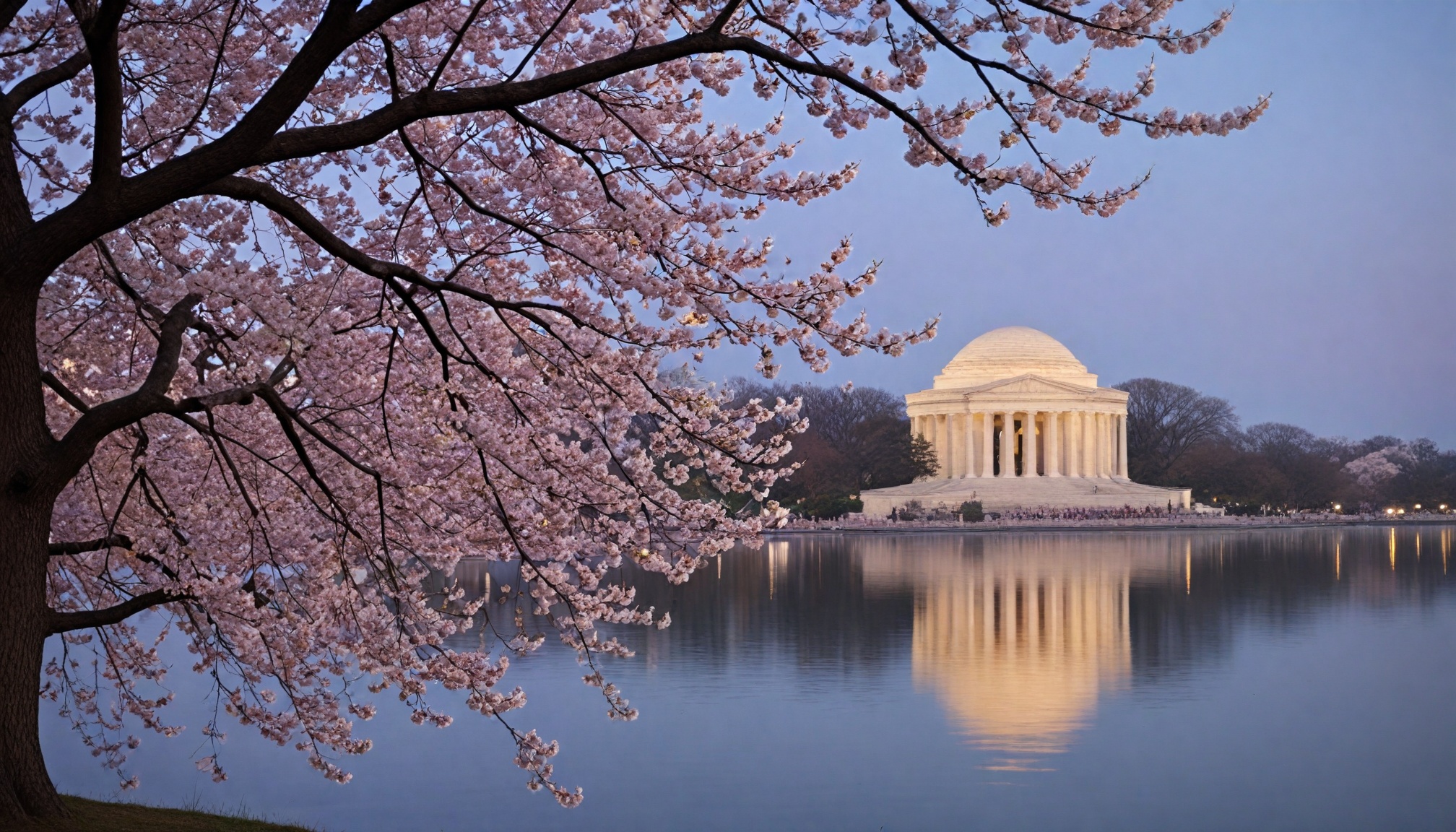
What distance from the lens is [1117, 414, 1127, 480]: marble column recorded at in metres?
96.6

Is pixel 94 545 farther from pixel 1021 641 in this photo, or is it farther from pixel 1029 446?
pixel 1029 446

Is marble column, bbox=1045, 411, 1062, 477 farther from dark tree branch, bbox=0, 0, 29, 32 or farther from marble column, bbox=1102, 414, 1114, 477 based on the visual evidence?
dark tree branch, bbox=0, 0, 29, 32

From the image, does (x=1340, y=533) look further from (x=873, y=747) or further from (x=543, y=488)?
(x=543, y=488)

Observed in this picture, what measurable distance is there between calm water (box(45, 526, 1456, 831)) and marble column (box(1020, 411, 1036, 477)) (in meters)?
63.5

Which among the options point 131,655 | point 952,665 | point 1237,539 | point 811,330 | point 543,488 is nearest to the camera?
point 811,330

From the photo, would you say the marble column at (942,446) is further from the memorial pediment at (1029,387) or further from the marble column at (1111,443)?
the marble column at (1111,443)

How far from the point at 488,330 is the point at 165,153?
8.36ft

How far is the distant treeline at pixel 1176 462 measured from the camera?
267 ft

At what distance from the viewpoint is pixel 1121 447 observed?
9681cm

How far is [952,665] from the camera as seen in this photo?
68.6 feet

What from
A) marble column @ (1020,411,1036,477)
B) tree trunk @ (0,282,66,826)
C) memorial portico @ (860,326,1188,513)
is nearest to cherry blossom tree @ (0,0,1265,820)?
tree trunk @ (0,282,66,826)

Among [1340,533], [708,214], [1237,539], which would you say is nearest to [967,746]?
[708,214]

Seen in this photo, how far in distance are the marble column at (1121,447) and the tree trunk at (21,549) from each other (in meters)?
93.0

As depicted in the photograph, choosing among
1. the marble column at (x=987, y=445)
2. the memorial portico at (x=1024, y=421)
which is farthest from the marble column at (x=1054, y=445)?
the marble column at (x=987, y=445)
